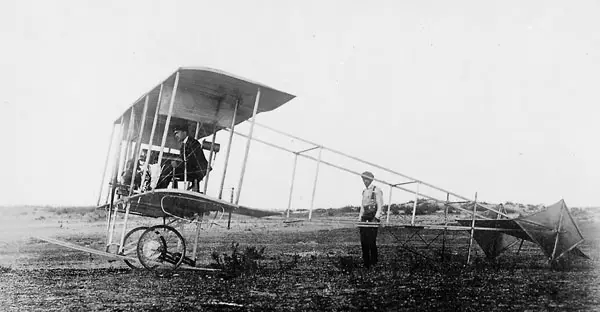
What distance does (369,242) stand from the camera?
10281mm

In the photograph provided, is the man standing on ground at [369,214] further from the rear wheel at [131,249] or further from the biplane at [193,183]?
the rear wheel at [131,249]

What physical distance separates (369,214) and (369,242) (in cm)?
57

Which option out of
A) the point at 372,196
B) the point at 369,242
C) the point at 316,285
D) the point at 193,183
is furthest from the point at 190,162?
the point at 369,242

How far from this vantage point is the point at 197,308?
20.4 ft

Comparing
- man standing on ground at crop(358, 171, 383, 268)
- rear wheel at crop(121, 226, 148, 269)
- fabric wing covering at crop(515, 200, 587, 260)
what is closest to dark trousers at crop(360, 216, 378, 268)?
man standing on ground at crop(358, 171, 383, 268)

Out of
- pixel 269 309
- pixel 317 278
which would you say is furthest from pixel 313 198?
pixel 269 309

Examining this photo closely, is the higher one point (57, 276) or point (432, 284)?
point (432, 284)

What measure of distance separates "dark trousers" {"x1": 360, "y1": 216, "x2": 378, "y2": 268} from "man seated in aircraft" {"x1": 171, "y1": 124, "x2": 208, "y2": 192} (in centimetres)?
340

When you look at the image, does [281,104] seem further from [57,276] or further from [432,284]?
[57,276]

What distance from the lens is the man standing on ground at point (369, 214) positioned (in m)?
10.2

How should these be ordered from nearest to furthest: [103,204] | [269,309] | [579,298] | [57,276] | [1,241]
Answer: [269,309] < [579,298] < [57,276] < [103,204] < [1,241]

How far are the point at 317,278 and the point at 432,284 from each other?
2070mm

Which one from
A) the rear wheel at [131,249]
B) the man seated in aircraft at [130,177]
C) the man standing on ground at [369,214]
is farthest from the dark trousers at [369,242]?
the man seated in aircraft at [130,177]

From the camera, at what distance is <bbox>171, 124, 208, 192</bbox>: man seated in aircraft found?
9.72m
